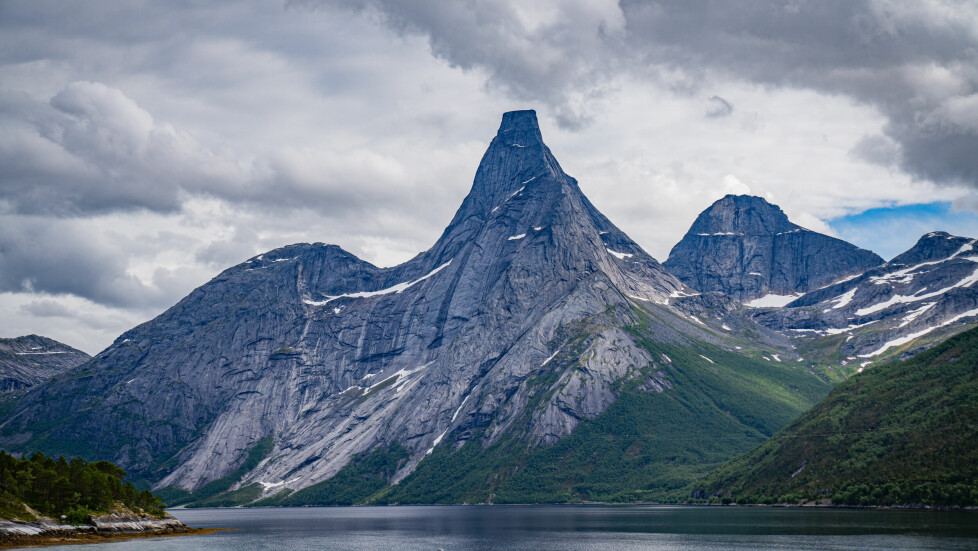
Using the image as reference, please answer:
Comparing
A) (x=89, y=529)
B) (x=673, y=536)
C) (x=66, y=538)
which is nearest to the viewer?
(x=66, y=538)

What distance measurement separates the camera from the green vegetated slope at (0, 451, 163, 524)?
141625 millimetres

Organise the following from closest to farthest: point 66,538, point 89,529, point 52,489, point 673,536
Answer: point 66,538
point 52,489
point 89,529
point 673,536

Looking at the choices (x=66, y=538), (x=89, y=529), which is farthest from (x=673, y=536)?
(x=66, y=538)

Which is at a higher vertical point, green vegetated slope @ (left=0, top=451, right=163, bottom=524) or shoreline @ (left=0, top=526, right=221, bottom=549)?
green vegetated slope @ (left=0, top=451, right=163, bottom=524)

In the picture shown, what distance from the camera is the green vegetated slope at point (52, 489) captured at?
465 ft

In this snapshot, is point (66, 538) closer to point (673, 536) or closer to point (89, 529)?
point (89, 529)

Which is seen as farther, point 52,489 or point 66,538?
point 52,489

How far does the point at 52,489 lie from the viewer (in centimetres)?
15162

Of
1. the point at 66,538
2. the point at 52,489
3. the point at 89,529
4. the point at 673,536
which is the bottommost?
the point at 673,536

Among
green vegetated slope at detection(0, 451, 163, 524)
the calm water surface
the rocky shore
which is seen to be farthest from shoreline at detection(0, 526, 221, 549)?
the calm water surface

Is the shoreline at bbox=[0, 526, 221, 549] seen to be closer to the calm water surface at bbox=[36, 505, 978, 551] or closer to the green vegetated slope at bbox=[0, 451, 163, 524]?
the green vegetated slope at bbox=[0, 451, 163, 524]

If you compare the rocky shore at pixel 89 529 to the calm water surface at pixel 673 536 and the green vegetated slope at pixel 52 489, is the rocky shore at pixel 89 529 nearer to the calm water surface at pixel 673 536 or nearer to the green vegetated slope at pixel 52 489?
the green vegetated slope at pixel 52 489

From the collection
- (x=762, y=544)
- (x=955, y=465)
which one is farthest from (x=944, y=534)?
(x=955, y=465)

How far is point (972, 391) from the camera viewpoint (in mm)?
198750
